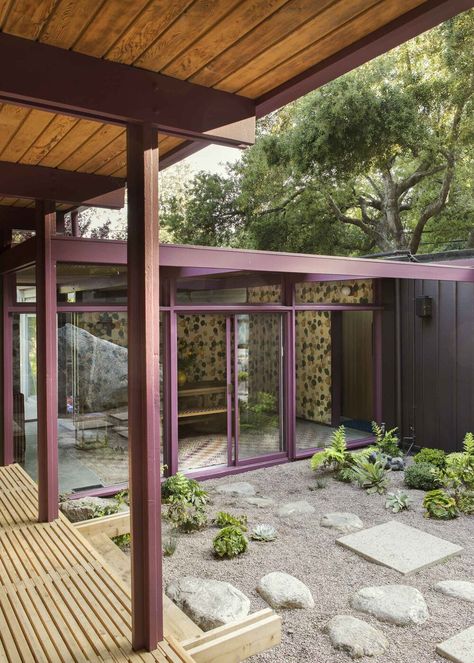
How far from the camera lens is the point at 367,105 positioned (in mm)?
Answer: 11234

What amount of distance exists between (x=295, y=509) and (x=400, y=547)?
1.19 meters

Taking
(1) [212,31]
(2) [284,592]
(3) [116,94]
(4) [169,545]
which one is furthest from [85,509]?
(1) [212,31]

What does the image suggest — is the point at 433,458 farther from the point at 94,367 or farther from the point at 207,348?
the point at 94,367

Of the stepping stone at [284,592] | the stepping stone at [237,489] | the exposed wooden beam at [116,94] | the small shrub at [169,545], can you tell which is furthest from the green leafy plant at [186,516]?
the exposed wooden beam at [116,94]

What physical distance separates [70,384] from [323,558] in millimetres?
3066

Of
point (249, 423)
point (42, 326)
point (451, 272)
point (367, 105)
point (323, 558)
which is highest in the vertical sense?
point (367, 105)

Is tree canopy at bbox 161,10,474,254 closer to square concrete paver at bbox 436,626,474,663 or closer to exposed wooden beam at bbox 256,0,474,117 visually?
exposed wooden beam at bbox 256,0,474,117

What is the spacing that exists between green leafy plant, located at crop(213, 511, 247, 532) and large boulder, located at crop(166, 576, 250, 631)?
102 cm

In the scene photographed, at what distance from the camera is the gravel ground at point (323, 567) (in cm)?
318

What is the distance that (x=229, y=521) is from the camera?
4.88 meters

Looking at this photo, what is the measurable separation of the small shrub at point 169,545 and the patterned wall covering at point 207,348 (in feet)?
7.65

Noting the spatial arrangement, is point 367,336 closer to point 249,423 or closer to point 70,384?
point 249,423

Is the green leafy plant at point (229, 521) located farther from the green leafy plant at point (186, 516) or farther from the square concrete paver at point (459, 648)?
the square concrete paver at point (459, 648)

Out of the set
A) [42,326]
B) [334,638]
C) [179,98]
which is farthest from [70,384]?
[179,98]
